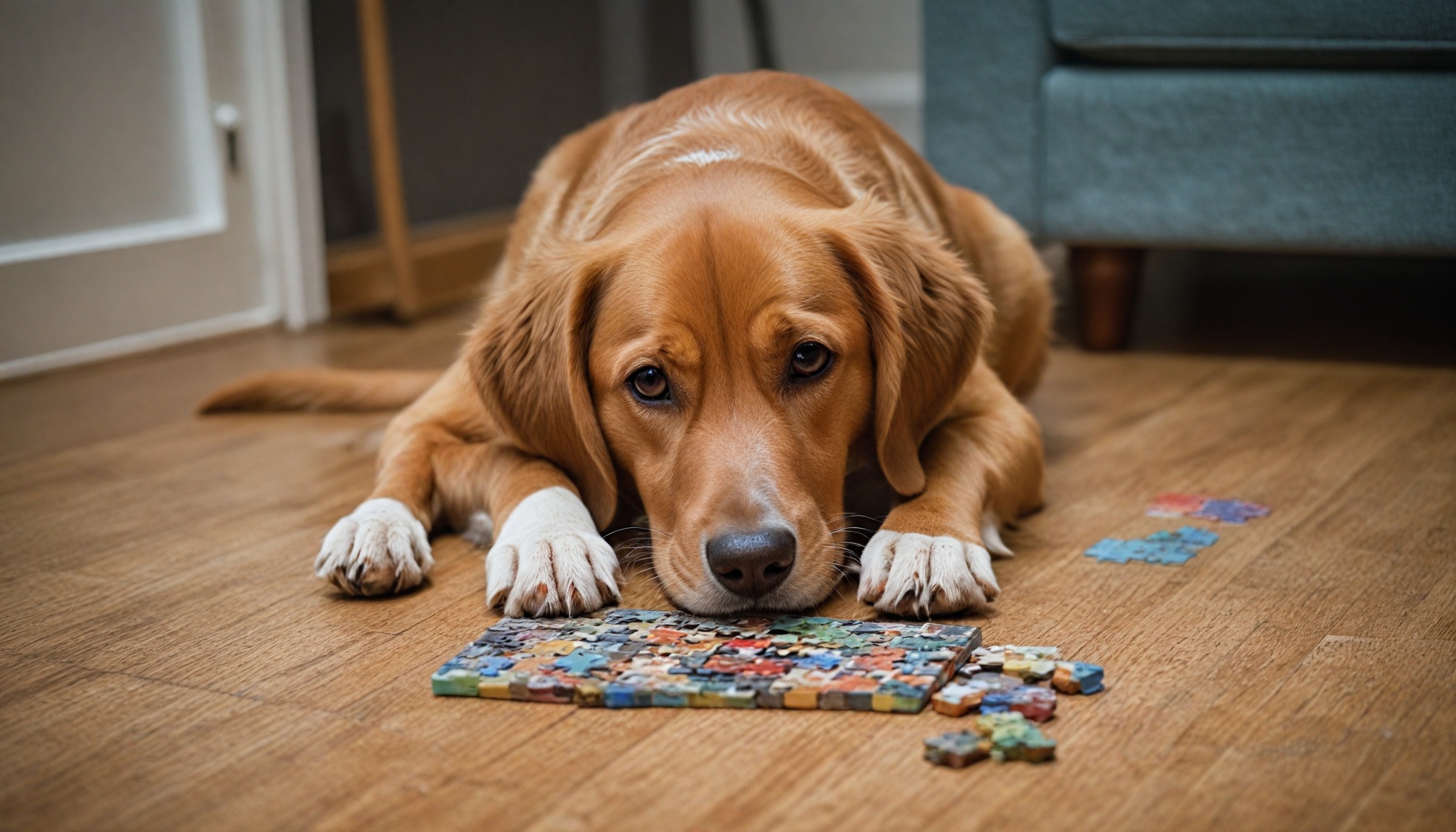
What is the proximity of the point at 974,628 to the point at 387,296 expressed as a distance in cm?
355

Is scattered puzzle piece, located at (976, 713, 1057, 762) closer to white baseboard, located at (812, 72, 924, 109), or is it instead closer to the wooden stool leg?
the wooden stool leg

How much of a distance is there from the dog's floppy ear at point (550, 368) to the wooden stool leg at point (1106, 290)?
7.13ft

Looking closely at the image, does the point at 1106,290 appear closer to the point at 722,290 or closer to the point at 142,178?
the point at 722,290

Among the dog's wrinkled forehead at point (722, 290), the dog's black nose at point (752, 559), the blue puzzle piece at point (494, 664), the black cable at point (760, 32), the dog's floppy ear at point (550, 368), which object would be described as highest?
the black cable at point (760, 32)

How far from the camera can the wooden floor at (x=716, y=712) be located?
159 centimetres

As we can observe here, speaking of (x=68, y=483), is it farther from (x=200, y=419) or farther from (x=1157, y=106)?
(x=1157, y=106)

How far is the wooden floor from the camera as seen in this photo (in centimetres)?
159

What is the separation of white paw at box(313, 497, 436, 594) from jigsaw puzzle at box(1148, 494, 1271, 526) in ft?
4.48

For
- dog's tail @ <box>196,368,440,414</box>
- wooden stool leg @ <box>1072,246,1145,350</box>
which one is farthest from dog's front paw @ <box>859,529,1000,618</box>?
wooden stool leg @ <box>1072,246,1145,350</box>

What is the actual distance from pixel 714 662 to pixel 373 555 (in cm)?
69

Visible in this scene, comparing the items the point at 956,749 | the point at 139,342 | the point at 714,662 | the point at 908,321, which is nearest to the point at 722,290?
the point at 908,321

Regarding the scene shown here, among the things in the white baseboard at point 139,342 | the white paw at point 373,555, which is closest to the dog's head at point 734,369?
the white paw at point 373,555

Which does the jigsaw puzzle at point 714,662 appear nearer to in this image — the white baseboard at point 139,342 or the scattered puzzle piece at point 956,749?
the scattered puzzle piece at point 956,749

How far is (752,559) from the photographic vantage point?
6.66 feet
